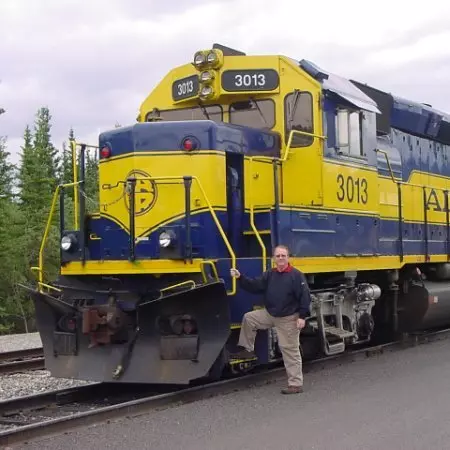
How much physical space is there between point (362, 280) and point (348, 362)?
1.22 meters

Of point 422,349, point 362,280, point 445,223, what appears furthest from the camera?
point 445,223

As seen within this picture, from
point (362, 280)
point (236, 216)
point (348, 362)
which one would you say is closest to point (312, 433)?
point (236, 216)

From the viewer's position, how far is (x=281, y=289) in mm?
7258

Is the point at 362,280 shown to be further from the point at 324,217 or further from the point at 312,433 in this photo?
the point at 312,433

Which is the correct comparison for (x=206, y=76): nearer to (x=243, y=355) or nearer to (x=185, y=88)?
(x=185, y=88)

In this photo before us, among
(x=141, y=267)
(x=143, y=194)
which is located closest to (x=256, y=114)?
(x=143, y=194)

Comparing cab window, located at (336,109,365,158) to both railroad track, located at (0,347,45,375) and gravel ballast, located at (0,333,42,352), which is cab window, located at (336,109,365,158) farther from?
gravel ballast, located at (0,333,42,352)

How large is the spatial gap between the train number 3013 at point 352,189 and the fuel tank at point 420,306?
2488 mm

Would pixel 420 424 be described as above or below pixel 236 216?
below

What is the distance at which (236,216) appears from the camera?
7980mm

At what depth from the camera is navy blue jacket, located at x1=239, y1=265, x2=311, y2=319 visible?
285 inches

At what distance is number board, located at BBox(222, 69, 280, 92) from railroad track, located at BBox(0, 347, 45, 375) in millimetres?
4759

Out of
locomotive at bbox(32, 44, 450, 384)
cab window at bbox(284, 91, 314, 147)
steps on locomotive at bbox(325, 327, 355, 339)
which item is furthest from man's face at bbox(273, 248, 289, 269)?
cab window at bbox(284, 91, 314, 147)

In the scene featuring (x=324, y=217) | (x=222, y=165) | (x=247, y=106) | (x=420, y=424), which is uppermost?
(x=247, y=106)
